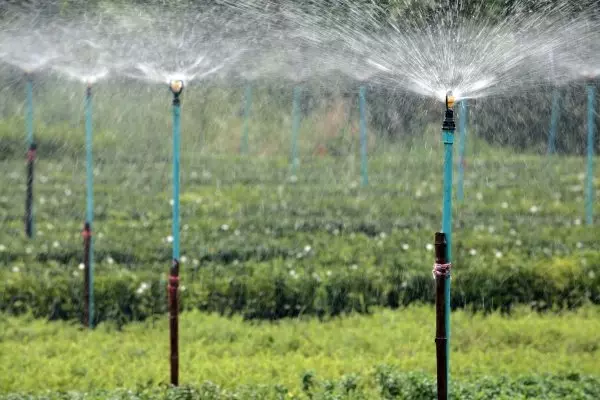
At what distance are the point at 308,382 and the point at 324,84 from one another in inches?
523

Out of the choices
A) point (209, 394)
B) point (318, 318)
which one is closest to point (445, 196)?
point (209, 394)

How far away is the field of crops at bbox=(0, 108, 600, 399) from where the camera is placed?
6.32 metres

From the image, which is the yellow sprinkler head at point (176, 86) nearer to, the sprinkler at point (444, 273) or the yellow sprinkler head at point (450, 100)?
the yellow sprinkler head at point (450, 100)

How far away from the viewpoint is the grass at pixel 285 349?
643 centimetres

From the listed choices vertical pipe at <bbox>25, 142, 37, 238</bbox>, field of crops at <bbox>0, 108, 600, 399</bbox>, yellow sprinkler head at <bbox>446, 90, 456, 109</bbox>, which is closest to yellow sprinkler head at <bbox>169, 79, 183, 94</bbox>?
field of crops at <bbox>0, 108, 600, 399</bbox>

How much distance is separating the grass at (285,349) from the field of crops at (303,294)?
0.05 feet

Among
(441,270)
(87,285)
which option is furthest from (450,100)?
(87,285)

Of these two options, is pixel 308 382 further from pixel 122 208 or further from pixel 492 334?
pixel 122 208

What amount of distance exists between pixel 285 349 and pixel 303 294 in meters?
1.14

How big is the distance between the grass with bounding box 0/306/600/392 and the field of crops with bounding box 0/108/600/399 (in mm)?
16

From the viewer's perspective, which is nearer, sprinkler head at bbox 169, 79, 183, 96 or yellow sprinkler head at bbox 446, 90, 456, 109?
yellow sprinkler head at bbox 446, 90, 456, 109

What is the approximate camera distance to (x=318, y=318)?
8.01m

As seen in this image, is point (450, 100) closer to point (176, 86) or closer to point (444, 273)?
point (444, 273)

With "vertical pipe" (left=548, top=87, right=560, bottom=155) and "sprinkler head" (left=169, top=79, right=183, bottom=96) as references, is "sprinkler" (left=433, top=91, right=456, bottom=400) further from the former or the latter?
"vertical pipe" (left=548, top=87, right=560, bottom=155)
